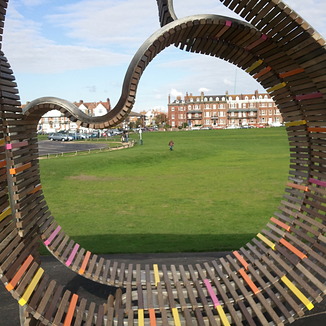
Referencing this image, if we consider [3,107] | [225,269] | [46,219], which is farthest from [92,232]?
[3,107]

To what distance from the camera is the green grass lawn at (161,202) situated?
380 inches

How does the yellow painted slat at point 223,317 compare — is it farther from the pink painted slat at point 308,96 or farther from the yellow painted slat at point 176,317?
the pink painted slat at point 308,96

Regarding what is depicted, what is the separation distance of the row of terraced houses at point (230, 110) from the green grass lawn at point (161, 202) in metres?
89.9

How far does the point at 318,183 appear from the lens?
19.7 feet

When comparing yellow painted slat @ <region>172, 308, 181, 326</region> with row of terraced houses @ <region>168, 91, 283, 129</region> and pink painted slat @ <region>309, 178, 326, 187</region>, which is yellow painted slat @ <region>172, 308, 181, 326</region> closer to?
pink painted slat @ <region>309, 178, 326, 187</region>

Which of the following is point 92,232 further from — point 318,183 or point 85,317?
point 318,183

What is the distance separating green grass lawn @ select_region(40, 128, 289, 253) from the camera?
966cm

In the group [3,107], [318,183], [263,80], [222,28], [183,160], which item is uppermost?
[222,28]

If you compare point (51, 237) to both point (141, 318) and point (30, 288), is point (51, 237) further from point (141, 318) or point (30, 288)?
point (141, 318)

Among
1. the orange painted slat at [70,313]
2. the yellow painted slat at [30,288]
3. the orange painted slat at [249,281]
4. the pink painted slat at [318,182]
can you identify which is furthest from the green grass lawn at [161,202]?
the yellow painted slat at [30,288]

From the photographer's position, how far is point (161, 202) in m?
13.6

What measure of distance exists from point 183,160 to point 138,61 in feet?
73.7

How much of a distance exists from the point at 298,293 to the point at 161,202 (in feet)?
28.5

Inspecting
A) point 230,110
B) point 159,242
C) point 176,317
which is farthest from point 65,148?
point 230,110
